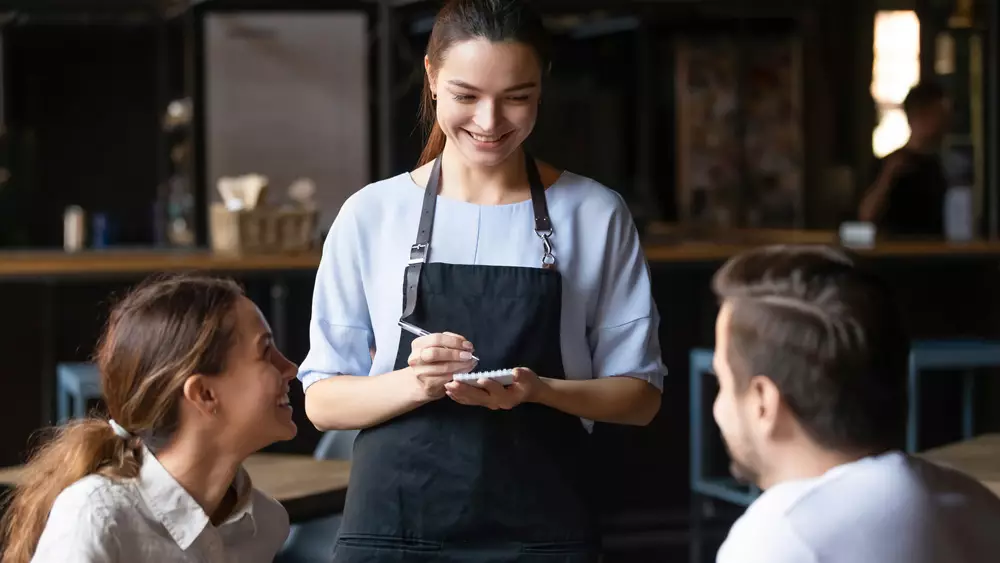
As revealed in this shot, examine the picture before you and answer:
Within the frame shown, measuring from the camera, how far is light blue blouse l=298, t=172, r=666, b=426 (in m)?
1.88

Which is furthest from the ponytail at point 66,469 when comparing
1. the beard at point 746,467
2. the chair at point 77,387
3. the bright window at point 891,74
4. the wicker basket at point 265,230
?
the bright window at point 891,74

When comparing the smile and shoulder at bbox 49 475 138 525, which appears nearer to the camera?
shoulder at bbox 49 475 138 525

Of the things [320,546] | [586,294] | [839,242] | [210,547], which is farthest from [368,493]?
[839,242]

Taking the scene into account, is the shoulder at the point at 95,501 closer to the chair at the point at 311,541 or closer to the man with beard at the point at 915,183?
the chair at the point at 311,541

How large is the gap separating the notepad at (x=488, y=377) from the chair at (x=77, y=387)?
2.66 m

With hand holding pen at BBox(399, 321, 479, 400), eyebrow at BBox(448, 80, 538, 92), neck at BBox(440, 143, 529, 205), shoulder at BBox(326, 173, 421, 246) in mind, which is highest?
eyebrow at BBox(448, 80, 538, 92)

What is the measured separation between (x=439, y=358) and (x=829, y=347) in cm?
63

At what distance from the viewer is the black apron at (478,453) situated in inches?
73.0

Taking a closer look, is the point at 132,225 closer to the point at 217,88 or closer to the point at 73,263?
the point at 217,88

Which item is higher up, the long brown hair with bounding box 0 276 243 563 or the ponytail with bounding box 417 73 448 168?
the ponytail with bounding box 417 73 448 168

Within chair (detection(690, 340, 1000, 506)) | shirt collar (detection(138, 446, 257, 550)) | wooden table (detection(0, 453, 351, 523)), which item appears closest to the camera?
shirt collar (detection(138, 446, 257, 550))

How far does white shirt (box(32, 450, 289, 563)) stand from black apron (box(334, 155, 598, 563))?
0.52 ft

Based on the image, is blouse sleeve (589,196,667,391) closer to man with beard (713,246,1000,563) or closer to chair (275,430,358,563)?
man with beard (713,246,1000,563)

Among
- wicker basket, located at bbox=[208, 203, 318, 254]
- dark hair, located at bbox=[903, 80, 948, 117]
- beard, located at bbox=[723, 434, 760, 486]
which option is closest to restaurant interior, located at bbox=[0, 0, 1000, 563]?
wicker basket, located at bbox=[208, 203, 318, 254]
